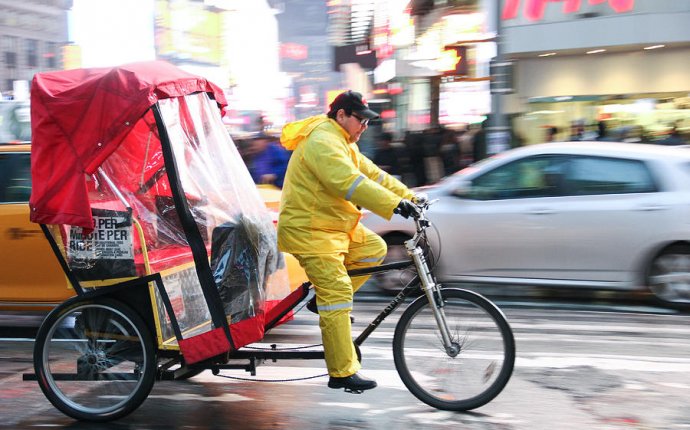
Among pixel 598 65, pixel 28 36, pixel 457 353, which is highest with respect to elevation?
pixel 28 36

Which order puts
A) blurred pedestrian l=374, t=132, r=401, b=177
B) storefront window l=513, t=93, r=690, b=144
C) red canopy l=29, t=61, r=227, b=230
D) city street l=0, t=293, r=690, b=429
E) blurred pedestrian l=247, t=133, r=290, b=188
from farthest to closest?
storefront window l=513, t=93, r=690, b=144
blurred pedestrian l=374, t=132, r=401, b=177
blurred pedestrian l=247, t=133, r=290, b=188
city street l=0, t=293, r=690, b=429
red canopy l=29, t=61, r=227, b=230

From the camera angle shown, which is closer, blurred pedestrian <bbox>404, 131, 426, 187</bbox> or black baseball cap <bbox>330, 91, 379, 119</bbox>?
black baseball cap <bbox>330, 91, 379, 119</bbox>

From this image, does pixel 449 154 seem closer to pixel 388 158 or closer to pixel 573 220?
pixel 388 158

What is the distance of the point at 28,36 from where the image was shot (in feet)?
188

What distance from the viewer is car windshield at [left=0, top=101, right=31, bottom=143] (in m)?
10.0

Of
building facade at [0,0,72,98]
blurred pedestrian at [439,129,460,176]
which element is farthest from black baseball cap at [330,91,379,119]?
building facade at [0,0,72,98]

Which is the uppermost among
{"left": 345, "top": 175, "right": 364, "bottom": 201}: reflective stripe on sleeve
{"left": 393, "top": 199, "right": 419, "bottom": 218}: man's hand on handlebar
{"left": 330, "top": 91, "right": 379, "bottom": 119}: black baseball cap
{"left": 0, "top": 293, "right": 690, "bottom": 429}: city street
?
{"left": 330, "top": 91, "right": 379, "bottom": 119}: black baseball cap

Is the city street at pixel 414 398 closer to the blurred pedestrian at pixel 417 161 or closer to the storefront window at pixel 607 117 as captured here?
the blurred pedestrian at pixel 417 161

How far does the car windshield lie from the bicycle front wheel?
6.57 metres

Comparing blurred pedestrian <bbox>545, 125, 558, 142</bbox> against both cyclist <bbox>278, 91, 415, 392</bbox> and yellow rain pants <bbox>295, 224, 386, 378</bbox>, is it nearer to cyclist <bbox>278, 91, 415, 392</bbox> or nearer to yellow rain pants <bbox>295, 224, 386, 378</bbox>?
cyclist <bbox>278, 91, 415, 392</bbox>

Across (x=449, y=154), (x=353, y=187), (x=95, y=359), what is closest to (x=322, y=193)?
(x=353, y=187)

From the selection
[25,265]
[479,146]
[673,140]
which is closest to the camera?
[25,265]

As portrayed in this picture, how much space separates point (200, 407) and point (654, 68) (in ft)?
58.0

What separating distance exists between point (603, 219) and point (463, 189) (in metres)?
1.41
